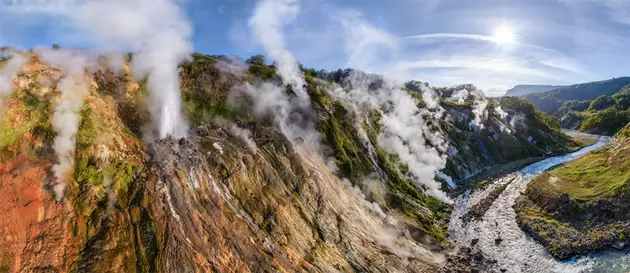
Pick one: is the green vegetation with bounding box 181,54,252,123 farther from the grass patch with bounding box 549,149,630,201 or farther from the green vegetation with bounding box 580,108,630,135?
the green vegetation with bounding box 580,108,630,135

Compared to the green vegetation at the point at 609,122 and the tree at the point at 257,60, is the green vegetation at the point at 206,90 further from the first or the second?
the green vegetation at the point at 609,122

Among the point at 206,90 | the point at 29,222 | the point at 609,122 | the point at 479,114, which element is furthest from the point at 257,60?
the point at 609,122

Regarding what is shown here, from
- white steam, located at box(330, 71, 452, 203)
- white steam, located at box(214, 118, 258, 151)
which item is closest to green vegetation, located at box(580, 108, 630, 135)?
white steam, located at box(330, 71, 452, 203)

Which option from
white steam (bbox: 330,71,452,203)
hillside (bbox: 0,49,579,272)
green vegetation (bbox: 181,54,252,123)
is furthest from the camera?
white steam (bbox: 330,71,452,203)

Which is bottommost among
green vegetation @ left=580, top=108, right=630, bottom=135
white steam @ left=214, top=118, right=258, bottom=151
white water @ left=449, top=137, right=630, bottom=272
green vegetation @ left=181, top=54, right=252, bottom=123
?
white water @ left=449, top=137, right=630, bottom=272

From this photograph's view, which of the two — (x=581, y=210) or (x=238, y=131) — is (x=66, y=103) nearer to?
(x=238, y=131)
